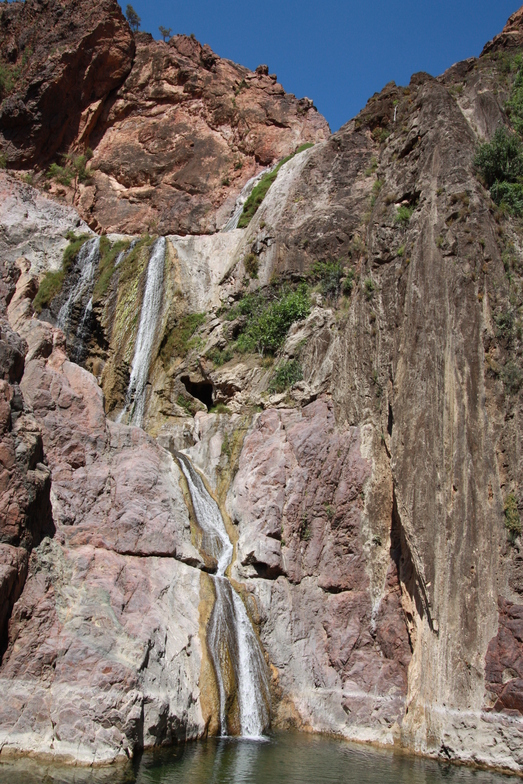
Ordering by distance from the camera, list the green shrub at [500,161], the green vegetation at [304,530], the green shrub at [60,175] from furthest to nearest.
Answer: the green shrub at [60,175], the green shrub at [500,161], the green vegetation at [304,530]

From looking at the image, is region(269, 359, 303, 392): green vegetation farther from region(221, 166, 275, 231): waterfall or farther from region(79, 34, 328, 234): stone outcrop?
region(79, 34, 328, 234): stone outcrop

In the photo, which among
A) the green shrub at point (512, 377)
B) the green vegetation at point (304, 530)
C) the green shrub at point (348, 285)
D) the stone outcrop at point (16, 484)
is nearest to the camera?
the stone outcrop at point (16, 484)

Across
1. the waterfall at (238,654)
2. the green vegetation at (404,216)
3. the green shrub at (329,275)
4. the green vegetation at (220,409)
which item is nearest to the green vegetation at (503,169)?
the green vegetation at (404,216)

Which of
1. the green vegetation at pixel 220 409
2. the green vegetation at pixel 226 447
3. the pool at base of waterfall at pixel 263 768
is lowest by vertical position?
the pool at base of waterfall at pixel 263 768

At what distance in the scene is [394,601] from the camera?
16.5 meters

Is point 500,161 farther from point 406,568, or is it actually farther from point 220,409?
point 220,409

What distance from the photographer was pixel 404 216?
816 inches

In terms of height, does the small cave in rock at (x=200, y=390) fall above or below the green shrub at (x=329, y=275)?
below

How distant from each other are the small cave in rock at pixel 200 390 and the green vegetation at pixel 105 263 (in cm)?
694

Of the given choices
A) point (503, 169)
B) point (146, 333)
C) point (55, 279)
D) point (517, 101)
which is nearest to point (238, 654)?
point (503, 169)

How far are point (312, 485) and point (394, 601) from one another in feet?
13.4

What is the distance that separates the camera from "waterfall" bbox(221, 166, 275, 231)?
35.8 meters

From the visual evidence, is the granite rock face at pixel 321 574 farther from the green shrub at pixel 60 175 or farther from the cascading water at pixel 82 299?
the green shrub at pixel 60 175

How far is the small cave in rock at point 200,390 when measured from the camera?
88.4ft
